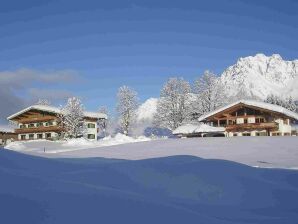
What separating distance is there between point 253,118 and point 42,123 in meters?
36.2

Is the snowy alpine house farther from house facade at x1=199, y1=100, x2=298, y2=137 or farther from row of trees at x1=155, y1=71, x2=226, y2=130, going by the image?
house facade at x1=199, y1=100, x2=298, y2=137

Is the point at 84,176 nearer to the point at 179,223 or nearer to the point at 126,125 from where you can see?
the point at 179,223

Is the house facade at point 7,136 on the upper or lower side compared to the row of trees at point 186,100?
lower

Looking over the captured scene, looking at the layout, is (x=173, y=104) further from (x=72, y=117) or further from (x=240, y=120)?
(x=72, y=117)

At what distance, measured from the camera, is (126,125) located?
258 feet

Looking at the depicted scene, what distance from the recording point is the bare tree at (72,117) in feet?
208

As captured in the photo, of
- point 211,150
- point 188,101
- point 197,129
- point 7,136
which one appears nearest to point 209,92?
point 188,101

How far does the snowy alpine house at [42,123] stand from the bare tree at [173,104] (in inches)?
435

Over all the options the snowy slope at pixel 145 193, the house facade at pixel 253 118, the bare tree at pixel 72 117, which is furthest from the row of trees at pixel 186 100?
the snowy slope at pixel 145 193

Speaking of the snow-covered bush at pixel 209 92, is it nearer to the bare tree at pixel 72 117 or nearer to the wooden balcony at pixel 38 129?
the bare tree at pixel 72 117

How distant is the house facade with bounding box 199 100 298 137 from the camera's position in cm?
5928

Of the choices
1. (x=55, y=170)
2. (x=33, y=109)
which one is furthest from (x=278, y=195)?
(x=33, y=109)

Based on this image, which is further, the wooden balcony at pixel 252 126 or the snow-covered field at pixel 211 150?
the wooden balcony at pixel 252 126

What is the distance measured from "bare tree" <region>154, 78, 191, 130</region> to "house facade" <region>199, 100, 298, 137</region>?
900 cm
